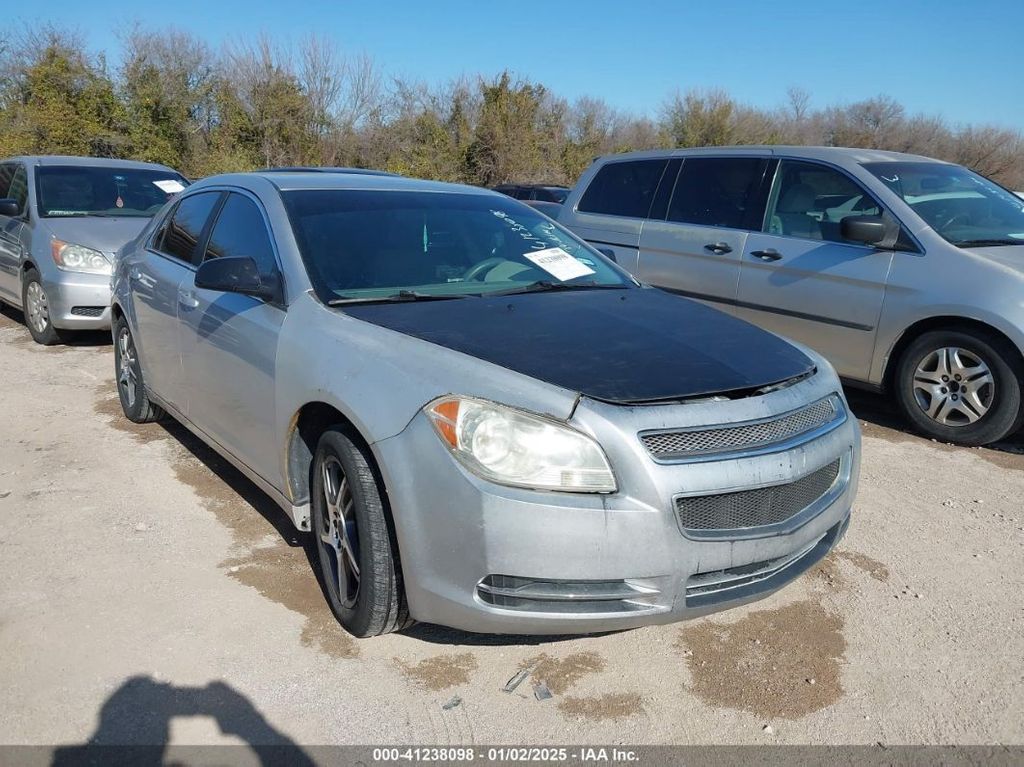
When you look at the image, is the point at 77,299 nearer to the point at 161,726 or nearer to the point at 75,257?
the point at 75,257

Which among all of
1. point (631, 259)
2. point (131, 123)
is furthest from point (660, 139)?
point (631, 259)

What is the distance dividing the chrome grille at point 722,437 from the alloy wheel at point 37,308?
684 cm

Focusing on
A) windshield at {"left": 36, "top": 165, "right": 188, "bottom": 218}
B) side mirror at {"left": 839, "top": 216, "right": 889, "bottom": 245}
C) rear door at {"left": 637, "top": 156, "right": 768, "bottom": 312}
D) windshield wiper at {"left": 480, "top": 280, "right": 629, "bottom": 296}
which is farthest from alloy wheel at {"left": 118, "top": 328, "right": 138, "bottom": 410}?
side mirror at {"left": 839, "top": 216, "right": 889, "bottom": 245}

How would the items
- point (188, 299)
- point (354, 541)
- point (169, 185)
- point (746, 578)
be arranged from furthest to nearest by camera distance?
point (169, 185) < point (188, 299) < point (354, 541) < point (746, 578)

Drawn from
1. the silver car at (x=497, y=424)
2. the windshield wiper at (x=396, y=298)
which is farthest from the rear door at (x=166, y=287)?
the windshield wiper at (x=396, y=298)

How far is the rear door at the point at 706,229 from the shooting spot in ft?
20.7

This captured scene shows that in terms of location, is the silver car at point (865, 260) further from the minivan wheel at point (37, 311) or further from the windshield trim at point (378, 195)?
the minivan wheel at point (37, 311)

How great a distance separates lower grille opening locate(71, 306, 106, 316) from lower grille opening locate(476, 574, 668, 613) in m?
6.20

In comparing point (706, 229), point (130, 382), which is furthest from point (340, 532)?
point (706, 229)

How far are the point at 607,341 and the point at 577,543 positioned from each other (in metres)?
0.85

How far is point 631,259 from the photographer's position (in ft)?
23.0

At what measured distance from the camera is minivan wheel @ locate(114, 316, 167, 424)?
207 inches

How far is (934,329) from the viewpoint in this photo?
17.4 feet

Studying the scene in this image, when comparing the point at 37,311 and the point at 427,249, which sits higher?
the point at 427,249
